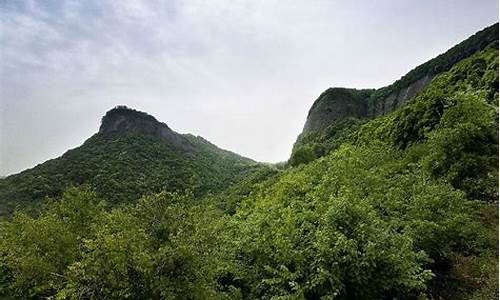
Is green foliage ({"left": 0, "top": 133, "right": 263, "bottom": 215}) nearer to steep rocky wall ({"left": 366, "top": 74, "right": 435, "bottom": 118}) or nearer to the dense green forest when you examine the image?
the dense green forest

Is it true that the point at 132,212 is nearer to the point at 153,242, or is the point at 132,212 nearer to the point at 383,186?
the point at 153,242

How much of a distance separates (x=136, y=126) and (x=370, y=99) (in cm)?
5581

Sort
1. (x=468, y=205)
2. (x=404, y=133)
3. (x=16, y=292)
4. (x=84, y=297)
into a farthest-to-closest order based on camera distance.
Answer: (x=404, y=133), (x=16, y=292), (x=468, y=205), (x=84, y=297)

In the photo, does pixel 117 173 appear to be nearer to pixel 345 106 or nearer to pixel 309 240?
pixel 345 106

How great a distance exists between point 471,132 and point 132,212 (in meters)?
19.4

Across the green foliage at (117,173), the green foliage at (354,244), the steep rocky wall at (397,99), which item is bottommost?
the green foliage at (354,244)

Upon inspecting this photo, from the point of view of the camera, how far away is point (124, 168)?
73.6m

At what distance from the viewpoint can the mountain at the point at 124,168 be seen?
202ft

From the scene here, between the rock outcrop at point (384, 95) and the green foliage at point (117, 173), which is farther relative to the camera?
the rock outcrop at point (384, 95)

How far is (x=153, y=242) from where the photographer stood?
1691 centimetres

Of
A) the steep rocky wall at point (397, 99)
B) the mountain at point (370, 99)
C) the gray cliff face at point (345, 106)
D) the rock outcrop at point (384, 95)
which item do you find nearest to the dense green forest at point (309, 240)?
the mountain at point (370, 99)

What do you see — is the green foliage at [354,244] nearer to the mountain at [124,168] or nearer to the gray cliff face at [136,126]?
the mountain at [124,168]

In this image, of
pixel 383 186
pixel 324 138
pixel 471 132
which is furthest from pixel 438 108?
pixel 324 138

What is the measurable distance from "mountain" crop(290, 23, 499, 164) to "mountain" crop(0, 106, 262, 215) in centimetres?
2078
